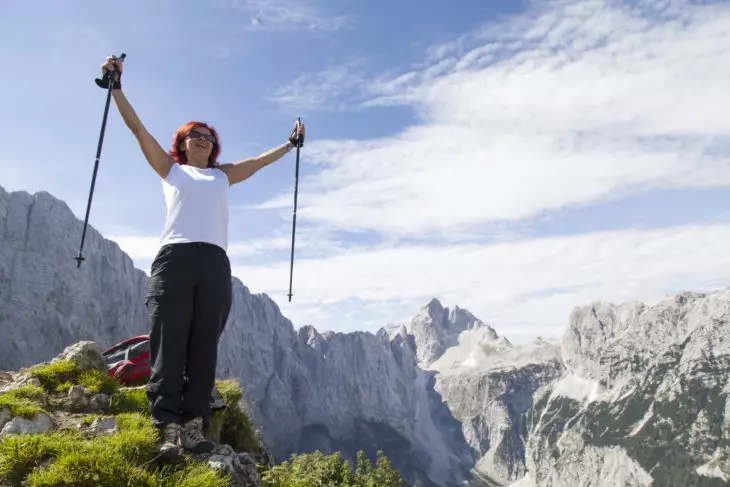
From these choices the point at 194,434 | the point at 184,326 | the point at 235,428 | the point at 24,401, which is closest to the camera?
the point at 194,434

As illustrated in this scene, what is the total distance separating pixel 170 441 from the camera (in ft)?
18.5

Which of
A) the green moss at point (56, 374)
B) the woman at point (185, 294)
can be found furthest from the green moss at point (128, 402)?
the woman at point (185, 294)

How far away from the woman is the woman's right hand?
0.49 metres

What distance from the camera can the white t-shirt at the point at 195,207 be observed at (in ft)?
20.7

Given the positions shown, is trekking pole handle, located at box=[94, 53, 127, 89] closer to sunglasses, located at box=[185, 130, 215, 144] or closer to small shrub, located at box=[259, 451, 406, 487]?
sunglasses, located at box=[185, 130, 215, 144]

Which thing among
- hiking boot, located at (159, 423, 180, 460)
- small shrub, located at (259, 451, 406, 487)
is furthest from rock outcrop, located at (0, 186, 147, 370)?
hiking boot, located at (159, 423, 180, 460)

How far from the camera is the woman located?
5.98 metres

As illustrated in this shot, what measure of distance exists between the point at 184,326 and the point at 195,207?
61.4 inches

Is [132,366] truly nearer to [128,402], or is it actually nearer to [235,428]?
→ [235,428]

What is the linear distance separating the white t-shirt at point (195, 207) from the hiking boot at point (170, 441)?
229 centimetres

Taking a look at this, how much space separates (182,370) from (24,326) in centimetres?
14448

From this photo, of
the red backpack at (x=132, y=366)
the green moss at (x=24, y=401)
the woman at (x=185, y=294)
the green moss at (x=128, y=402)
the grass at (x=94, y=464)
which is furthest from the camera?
the red backpack at (x=132, y=366)

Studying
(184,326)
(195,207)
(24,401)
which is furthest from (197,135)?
Answer: (24,401)

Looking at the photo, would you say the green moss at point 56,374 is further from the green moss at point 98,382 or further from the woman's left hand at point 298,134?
the woman's left hand at point 298,134
